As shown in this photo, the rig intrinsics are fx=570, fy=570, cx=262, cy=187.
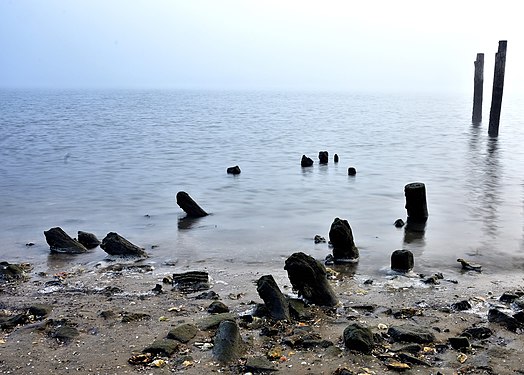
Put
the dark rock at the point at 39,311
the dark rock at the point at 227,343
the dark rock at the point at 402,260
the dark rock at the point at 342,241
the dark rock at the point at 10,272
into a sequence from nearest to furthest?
the dark rock at the point at 227,343 < the dark rock at the point at 39,311 < the dark rock at the point at 10,272 < the dark rock at the point at 402,260 < the dark rock at the point at 342,241

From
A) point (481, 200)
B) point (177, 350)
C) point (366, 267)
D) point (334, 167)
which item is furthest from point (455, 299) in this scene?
point (334, 167)

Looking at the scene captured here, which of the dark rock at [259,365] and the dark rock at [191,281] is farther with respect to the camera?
the dark rock at [191,281]

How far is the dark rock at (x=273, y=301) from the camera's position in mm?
7678

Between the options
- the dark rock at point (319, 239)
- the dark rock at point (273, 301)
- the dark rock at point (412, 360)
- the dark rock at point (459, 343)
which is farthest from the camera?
the dark rock at point (319, 239)

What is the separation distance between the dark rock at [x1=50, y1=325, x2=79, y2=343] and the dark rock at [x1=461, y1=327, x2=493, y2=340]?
194 inches

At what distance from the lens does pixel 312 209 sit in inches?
680

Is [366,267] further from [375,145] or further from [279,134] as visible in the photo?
[279,134]

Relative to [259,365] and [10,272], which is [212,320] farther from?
[10,272]

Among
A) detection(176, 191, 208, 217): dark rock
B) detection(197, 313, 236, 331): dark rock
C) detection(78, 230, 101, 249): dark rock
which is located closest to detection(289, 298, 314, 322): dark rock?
detection(197, 313, 236, 331): dark rock

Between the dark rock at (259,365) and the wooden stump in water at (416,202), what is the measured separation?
9310mm

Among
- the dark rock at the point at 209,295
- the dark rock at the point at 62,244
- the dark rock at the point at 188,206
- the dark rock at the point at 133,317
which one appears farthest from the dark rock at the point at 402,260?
the dark rock at the point at 188,206

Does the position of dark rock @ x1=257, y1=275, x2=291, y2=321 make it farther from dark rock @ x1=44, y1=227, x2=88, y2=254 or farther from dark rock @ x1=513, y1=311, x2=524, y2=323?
dark rock @ x1=44, y1=227, x2=88, y2=254

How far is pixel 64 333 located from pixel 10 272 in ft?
11.9

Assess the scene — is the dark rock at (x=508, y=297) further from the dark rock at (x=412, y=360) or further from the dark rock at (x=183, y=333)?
the dark rock at (x=183, y=333)
